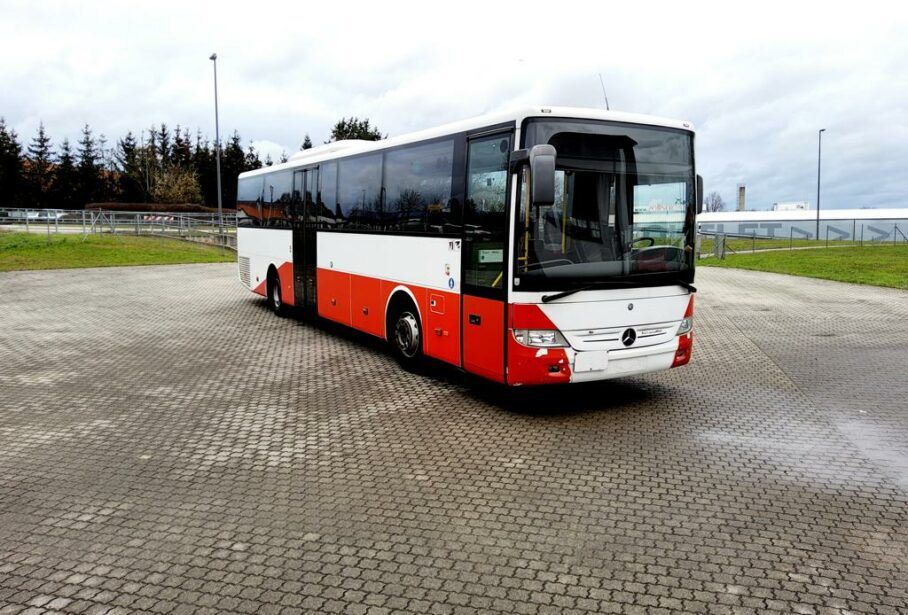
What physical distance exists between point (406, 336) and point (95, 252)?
87.0 feet

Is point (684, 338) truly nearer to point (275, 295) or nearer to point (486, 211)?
point (486, 211)

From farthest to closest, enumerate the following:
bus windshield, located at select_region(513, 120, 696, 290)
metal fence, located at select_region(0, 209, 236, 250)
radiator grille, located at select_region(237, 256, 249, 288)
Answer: metal fence, located at select_region(0, 209, 236, 250) → radiator grille, located at select_region(237, 256, 249, 288) → bus windshield, located at select_region(513, 120, 696, 290)

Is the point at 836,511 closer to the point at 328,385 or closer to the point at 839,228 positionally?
the point at 328,385

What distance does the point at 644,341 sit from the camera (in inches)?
305

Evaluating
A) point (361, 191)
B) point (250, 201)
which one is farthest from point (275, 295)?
point (361, 191)

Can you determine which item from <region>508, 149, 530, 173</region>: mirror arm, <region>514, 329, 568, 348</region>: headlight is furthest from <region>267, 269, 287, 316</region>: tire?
<region>508, 149, 530, 173</region>: mirror arm

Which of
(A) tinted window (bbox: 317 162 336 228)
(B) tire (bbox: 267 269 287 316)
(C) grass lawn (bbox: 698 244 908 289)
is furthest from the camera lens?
(C) grass lawn (bbox: 698 244 908 289)

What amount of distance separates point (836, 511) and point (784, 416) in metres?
2.73

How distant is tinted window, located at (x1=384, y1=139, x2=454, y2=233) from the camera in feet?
28.0

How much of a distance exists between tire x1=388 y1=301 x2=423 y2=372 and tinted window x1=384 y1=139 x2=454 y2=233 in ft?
3.62

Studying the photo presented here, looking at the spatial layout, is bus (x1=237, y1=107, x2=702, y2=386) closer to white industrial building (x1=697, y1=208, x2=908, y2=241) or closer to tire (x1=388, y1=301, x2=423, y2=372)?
tire (x1=388, y1=301, x2=423, y2=372)

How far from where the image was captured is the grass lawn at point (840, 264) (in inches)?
950

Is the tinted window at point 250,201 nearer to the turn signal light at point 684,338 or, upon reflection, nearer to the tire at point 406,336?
the tire at point 406,336

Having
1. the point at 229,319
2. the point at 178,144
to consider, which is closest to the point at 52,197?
the point at 178,144
